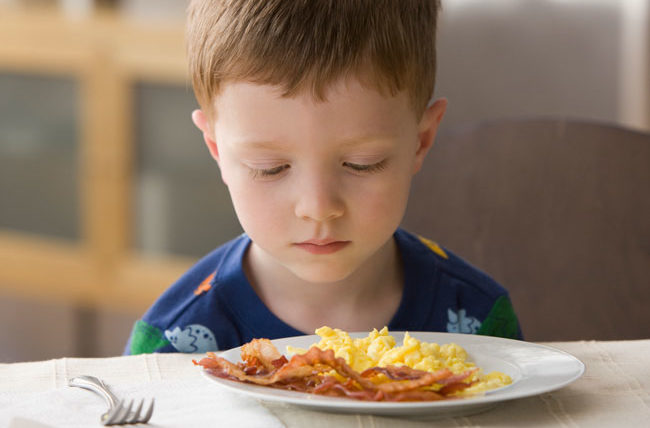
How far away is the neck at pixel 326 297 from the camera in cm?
118

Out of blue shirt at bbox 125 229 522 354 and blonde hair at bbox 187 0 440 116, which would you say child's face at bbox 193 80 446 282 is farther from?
blue shirt at bbox 125 229 522 354

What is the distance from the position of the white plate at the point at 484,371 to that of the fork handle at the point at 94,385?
0.26 ft

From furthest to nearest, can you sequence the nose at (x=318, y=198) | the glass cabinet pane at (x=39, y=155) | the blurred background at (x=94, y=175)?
the glass cabinet pane at (x=39, y=155) < the blurred background at (x=94, y=175) < the nose at (x=318, y=198)

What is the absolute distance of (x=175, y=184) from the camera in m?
3.26

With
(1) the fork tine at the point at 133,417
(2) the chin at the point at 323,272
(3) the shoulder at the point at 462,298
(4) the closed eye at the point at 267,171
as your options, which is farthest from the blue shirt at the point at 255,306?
(1) the fork tine at the point at 133,417

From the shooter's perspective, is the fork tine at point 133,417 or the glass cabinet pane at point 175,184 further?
the glass cabinet pane at point 175,184

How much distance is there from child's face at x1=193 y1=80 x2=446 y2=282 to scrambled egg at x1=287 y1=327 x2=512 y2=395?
0.16 metres

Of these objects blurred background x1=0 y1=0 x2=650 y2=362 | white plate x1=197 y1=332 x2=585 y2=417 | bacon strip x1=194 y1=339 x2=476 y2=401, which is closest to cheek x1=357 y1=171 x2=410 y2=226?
white plate x1=197 y1=332 x2=585 y2=417

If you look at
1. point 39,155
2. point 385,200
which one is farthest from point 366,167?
point 39,155

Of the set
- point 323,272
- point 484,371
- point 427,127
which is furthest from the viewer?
point 427,127

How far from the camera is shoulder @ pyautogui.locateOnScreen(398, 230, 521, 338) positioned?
1215 mm

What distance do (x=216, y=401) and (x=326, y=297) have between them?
49 centimetres

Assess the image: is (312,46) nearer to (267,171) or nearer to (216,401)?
(267,171)

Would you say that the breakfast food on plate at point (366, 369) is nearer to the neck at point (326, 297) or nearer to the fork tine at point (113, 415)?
the fork tine at point (113, 415)
